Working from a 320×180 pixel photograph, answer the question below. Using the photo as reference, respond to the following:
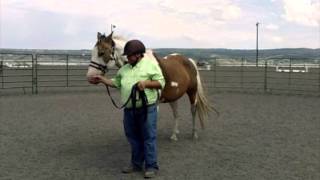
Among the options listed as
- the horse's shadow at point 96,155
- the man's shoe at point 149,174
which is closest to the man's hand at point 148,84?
the man's shoe at point 149,174

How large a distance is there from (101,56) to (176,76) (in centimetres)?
150

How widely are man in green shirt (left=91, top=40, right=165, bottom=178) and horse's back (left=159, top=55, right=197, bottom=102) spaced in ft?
4.15

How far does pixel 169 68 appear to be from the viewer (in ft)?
23.2

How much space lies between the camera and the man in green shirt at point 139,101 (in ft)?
17.8

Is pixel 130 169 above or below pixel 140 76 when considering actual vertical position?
below

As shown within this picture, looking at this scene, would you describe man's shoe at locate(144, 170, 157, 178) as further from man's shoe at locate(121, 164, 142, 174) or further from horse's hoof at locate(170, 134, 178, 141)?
horse's hoof at locate(170, 134, 178, 141)

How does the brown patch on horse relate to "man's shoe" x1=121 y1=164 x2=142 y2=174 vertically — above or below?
above

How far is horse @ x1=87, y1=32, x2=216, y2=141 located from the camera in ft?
19.6

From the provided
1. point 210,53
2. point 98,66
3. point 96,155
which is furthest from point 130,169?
point 210,53

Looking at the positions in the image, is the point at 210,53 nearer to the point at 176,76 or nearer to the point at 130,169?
the point at 176,76

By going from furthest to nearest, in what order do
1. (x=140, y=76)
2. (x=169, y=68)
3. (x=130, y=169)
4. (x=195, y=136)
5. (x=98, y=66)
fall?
1. (x=195, y=136)
2. (x=169, y=68)
3. (x=98, y=66)
4. (x=130, y=169)
5. (x=140, y=76)

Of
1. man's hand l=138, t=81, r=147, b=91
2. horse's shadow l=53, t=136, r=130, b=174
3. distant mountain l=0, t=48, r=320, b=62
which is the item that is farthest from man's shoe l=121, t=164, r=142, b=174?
distant mountain l=0, t=48, r=320, b=62

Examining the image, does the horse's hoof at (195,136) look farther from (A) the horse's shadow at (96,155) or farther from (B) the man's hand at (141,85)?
(B) the man's hand at (141,85)

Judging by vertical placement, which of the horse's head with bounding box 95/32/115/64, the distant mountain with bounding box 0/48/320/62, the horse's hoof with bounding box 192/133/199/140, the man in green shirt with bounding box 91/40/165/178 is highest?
the distant mountain with bounding box 0/48/320/62
